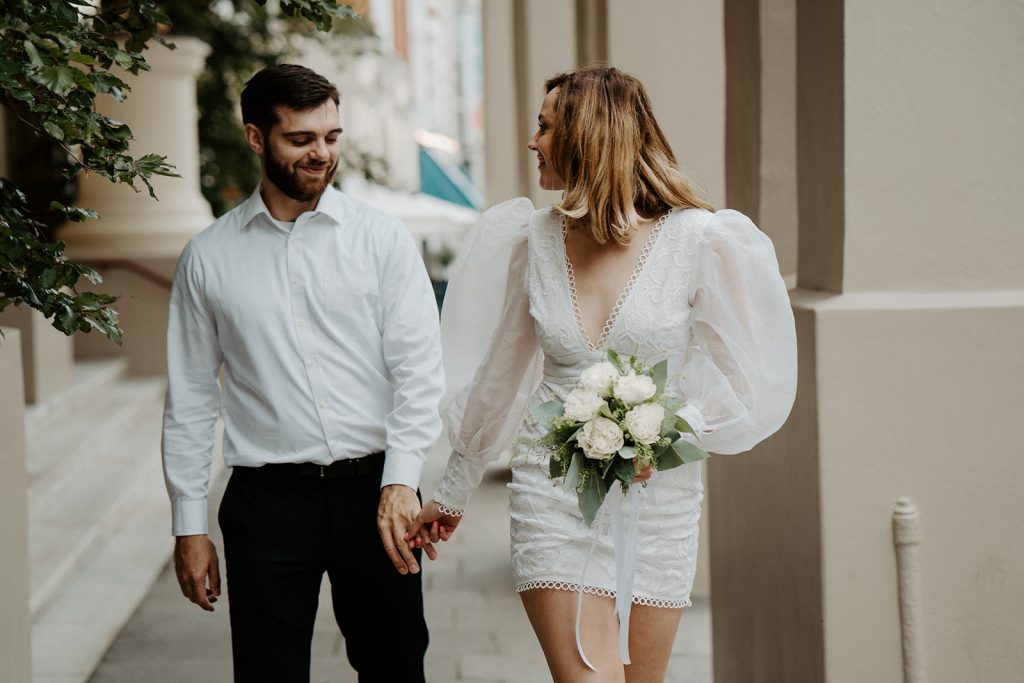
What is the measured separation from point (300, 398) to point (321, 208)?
545 millimetres

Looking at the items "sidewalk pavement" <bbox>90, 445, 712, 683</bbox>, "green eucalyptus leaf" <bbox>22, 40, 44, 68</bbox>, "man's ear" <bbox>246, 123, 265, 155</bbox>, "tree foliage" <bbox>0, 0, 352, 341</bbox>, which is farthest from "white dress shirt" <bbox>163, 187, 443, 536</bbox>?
"sidewalk pavement" <bbox>90, 445, 712, 683</bbox>

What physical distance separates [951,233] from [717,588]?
1713 millimetres

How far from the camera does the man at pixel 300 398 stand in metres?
3.40

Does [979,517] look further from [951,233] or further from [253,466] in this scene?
[253,466]

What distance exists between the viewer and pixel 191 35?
44.0ft

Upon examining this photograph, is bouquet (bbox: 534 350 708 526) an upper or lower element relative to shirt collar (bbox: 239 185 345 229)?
lower

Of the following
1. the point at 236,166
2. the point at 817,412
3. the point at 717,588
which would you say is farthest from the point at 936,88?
the point at 236,166

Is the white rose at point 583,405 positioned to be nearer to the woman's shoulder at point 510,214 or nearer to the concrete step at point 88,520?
the woman's shoulder at point 510,214

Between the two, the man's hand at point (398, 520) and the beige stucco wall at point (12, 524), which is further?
the beige stucco wall at point (12, 524)

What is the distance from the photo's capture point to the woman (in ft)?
9.91

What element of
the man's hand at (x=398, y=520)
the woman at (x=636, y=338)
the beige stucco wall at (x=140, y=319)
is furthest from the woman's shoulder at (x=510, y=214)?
the beige stucco wall at (x=140, y=319)

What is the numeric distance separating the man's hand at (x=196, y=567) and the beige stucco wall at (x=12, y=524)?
0.73 metres

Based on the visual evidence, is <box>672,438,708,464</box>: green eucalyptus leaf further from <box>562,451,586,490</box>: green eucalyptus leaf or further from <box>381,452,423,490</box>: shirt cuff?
<box>381,452,423,490</box>: shirt cuff

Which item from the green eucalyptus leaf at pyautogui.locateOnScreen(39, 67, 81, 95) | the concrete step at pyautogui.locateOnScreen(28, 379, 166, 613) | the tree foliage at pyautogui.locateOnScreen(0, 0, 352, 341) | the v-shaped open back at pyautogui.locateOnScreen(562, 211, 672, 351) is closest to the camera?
the green eucalyptus leaf at pyautogui.locateOnScreen(39, 67, 81, 95)
